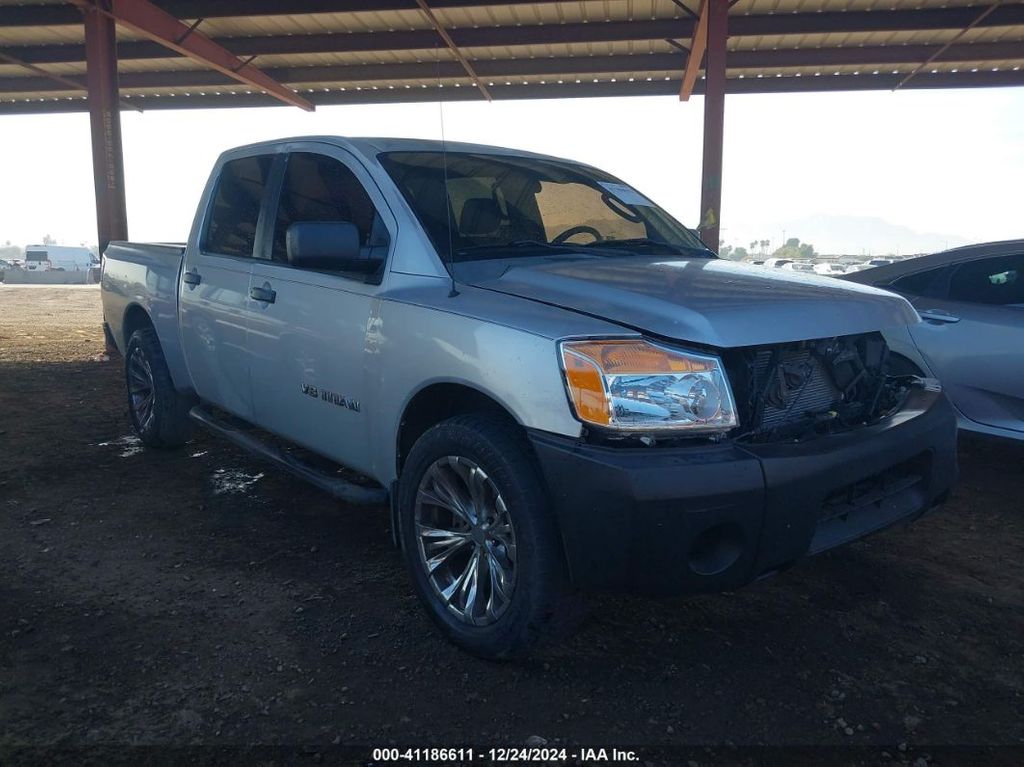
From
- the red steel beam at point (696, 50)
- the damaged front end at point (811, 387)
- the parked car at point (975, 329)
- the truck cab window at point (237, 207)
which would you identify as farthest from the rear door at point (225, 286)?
the red steel beam at point (696, 50)

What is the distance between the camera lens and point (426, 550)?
8.75 ft

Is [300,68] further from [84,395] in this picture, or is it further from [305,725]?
[305,725]

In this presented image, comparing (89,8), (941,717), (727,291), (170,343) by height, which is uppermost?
(89,8)

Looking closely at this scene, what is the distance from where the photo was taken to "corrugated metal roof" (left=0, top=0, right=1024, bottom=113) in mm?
9914

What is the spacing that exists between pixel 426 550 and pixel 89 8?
9487mm

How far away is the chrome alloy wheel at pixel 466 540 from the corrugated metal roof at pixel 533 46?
337 inches

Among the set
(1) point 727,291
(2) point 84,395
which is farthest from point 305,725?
(2) point 84,395

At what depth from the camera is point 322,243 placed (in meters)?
2.75

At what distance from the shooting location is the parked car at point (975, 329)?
3984 mm

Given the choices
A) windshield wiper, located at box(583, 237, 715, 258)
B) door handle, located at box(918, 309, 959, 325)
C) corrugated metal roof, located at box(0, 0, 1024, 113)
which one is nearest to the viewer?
windshield wiper, located at box(583, 237, 715, 258)

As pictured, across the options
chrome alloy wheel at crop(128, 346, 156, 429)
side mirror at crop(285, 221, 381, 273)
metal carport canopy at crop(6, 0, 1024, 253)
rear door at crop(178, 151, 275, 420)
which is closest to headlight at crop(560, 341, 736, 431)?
side mirror at crop(285, 221, 381, 273)

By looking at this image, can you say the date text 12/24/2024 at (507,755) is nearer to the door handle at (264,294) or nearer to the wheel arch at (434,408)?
the wheel arch at (434,408)

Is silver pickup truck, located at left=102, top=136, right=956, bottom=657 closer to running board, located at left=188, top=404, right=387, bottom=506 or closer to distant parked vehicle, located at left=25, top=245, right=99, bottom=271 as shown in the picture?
running board, located at left=188, top=404, right=387, bottom=506

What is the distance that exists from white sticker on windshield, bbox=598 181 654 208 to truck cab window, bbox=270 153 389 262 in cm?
130
